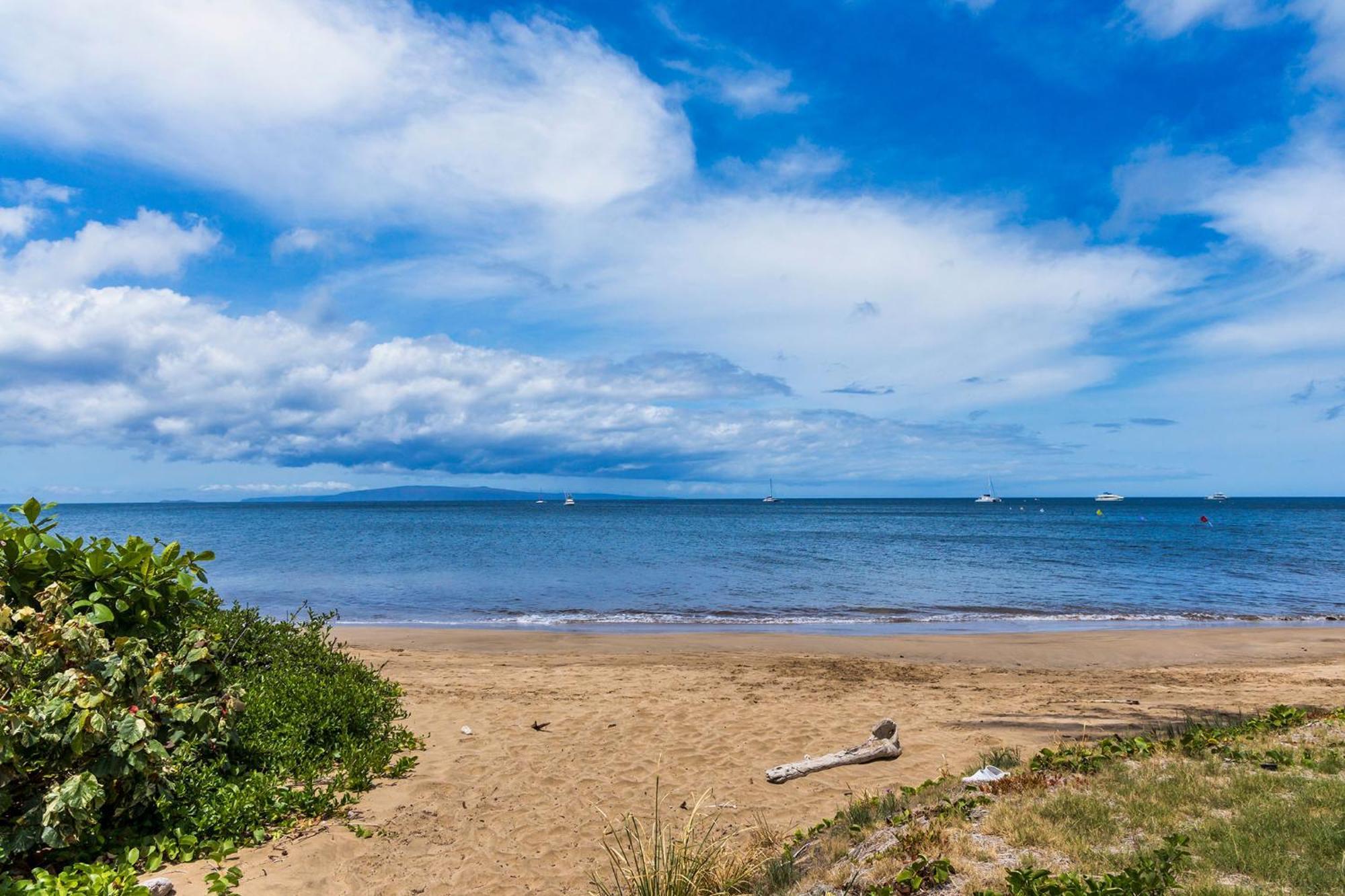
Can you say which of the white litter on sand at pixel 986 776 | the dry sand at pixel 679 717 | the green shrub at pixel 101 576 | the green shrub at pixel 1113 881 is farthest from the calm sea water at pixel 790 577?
the green shrub at pixel 1113 881

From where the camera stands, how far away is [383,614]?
24.3 metres

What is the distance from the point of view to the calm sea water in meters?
24.5

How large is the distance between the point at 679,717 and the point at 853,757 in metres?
2.89

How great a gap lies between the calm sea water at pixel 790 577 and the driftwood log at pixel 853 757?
13.2m

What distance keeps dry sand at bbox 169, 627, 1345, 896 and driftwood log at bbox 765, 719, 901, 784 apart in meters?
0.16

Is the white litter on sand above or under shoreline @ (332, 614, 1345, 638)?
above

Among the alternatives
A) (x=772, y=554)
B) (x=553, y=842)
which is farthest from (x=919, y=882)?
(x=772, y=554)

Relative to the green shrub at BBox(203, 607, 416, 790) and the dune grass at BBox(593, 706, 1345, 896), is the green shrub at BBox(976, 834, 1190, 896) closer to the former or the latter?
the dune grass at BBox(593, 706, 1345, 896)

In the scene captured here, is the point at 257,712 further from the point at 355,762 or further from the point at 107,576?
the point at 107,576

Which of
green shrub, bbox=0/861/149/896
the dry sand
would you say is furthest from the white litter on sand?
green shrub, bbox=0/861/149/896

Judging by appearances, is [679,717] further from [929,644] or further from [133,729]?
[929,644]

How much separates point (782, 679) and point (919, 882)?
30.6 feet

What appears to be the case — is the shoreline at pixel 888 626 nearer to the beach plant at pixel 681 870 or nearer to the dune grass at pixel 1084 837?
the dune grass at pixel 1084 837

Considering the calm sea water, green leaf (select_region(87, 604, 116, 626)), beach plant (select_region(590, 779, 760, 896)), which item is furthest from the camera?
the calm sea water
